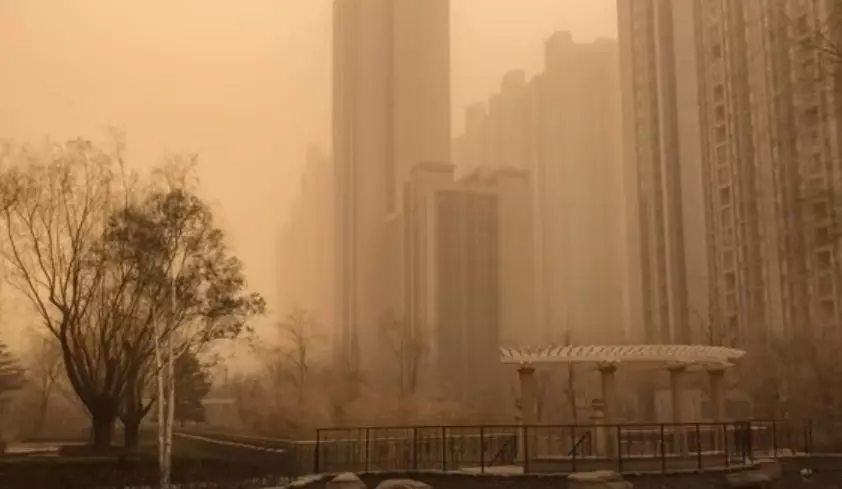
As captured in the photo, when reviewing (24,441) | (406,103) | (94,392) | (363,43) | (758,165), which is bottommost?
(24,441)

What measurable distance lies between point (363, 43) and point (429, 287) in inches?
532

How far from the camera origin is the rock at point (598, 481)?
1121cm

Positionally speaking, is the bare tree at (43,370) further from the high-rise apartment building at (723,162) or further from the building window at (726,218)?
the building window at (726,218)

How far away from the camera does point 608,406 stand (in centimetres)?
1489

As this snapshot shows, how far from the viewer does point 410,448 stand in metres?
16.5

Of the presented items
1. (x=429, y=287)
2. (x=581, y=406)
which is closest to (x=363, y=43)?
(x=429, y=287)

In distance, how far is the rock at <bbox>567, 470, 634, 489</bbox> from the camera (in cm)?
1121

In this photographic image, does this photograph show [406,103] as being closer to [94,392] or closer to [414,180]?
[414,180]

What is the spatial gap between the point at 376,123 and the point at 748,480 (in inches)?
1311

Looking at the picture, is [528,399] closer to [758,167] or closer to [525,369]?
[525,369]

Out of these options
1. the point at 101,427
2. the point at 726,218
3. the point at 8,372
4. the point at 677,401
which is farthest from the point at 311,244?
the point at 677,401

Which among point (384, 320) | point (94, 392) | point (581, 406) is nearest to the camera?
point (94, 392)

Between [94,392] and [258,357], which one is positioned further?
[258,357]

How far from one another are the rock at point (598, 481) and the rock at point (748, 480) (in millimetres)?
1898
